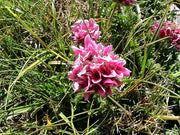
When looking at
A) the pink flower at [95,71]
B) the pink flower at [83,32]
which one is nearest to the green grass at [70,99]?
the pink flower at [83,32]

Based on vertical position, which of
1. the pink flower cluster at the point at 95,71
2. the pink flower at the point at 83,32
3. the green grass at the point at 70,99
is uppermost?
the pink flower at the point at 83,32

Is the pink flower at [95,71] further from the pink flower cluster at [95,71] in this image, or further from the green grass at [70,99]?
the green grass at [70,99]

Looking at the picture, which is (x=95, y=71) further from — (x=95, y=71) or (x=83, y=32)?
(x=83, y=32)

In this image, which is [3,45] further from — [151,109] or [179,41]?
[179,41]

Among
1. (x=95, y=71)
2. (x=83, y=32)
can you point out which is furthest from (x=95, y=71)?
(x=83, y=32)

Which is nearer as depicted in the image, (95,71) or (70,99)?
(95,71)

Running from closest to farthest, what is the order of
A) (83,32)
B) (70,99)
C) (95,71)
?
(95,71) < (83,32) < (70,99)

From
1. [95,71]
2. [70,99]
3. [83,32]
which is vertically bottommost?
[70,99]

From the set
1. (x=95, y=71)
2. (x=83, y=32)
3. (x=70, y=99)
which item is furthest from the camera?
(x=70, y=99)

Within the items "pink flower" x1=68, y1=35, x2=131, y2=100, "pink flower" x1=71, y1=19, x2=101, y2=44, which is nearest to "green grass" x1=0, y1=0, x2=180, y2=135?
"pink flower" x1=71, y1=19, x2=101, y2=44
